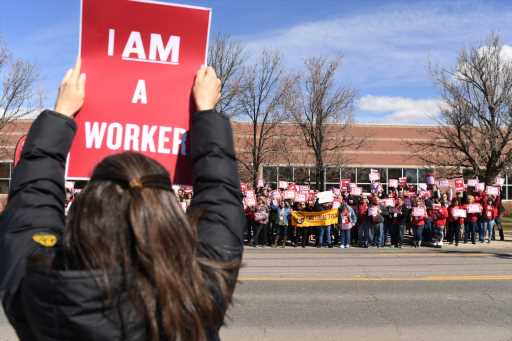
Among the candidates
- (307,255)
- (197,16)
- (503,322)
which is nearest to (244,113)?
(307,255)

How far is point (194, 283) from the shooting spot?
5.30 feet

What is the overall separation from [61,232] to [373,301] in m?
7.38

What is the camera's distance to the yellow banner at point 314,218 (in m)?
19.3

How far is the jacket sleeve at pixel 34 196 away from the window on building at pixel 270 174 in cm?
3442

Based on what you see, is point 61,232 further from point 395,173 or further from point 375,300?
point 395,173

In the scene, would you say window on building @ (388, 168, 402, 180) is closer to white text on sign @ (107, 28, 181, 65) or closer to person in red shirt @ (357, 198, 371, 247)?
person in red shirt @ (357, 198, 371, 247)

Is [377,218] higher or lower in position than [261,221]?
higher

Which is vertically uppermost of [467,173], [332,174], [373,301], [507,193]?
[467,173]

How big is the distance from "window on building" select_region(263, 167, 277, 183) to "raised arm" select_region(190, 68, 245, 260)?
3437 cm

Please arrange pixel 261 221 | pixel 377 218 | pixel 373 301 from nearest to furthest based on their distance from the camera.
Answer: pixel 373 301
pixel 377 218
pixel 261 221

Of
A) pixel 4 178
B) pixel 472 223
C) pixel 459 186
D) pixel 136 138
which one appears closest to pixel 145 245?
pixel 136 138

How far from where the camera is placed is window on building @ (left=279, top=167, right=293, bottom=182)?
3647 centimetres

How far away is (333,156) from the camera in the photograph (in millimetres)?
35438

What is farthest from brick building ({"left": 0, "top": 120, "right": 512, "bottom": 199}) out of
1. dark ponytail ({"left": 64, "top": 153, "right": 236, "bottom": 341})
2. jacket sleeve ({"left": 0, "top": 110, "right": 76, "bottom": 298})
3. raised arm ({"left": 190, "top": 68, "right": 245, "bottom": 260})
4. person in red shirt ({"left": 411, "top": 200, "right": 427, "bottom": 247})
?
dark ponytail ({"left": 64, "top": 153, "right": 236, "bottom": 341})
